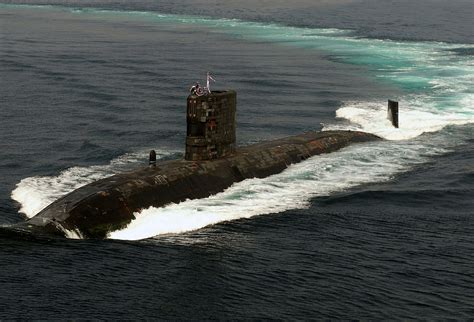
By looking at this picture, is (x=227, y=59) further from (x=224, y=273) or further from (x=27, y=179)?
(x=224, y=273)

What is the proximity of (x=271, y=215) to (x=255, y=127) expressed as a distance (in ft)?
77.3

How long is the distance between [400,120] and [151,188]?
1323 inches

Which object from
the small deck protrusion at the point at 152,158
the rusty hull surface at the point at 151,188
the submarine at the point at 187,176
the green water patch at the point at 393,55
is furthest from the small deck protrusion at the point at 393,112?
the small deck protrusion at the point at 152,158

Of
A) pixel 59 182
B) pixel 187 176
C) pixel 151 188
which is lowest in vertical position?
pixel 59 182

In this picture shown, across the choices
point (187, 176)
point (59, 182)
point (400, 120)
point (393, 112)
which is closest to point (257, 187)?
point (187, 176)

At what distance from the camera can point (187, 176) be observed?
45.1 m

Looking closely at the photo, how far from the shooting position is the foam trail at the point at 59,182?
43969mm

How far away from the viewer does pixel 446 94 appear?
8175 cm

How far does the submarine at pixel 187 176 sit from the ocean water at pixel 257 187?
858 mm

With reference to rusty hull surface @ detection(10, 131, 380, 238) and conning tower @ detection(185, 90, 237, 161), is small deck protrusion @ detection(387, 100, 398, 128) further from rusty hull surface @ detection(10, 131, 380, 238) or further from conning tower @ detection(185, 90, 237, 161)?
conning tower @ detection(185, 90, 237, 161)

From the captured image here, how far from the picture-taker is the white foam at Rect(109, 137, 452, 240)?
40.4m

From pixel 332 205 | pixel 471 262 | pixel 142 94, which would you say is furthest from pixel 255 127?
pixel 471 262

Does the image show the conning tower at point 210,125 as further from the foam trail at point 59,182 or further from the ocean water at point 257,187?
the foam trail at point 59,182

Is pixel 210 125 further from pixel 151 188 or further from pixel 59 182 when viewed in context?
pixel 59 182
